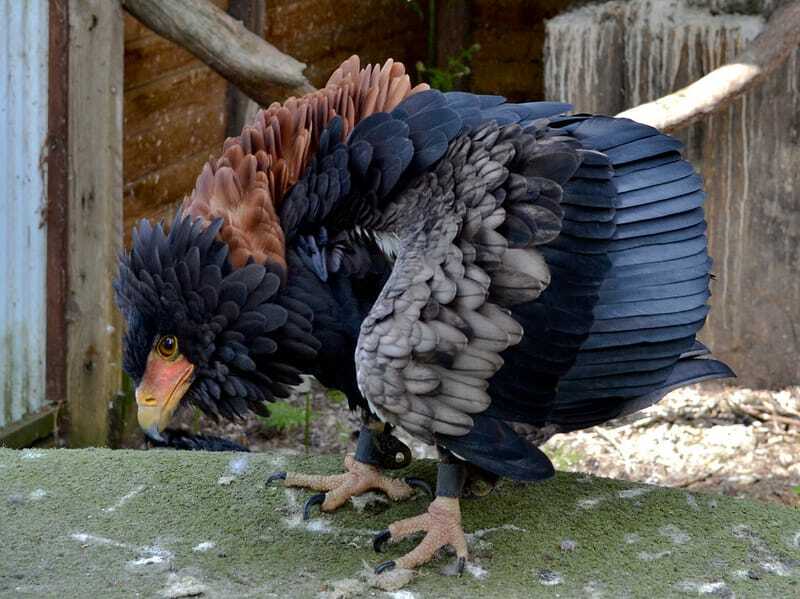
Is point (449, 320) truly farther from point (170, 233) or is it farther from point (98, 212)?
point (98, 212)

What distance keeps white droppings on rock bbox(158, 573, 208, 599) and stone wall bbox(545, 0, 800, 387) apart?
2.84m

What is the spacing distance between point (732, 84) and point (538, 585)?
2.35 meters

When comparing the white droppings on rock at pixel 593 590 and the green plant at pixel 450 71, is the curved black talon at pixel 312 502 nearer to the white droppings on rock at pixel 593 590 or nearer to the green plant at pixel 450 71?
the white droppings on rock at pixel 593 590

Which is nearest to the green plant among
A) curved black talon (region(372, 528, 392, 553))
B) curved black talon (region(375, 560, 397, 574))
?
curved black talon (region(372, 528, 392, 553))

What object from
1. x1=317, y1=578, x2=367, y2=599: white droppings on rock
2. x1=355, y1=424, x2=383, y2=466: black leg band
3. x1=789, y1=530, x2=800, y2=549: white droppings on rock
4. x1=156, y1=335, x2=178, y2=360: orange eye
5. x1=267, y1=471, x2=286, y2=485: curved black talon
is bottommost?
x1=317, y1=578, x2=367, y2=599: white droppings on rock

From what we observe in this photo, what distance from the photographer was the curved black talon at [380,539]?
285cm

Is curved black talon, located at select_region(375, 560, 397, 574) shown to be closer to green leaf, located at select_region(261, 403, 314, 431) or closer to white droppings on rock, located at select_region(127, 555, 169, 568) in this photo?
white droppings on rock, located at select_region(127, 555, 169, 568)

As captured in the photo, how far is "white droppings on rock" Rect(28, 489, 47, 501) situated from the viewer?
315 cm

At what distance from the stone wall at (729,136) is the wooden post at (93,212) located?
1701 mm

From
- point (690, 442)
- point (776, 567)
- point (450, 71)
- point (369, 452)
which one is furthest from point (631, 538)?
point (450, 71)

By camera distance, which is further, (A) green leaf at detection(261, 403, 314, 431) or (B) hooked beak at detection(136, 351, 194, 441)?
(A) green leaf at detection(261, 403, 314, 431)

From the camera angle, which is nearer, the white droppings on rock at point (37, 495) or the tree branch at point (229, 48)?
the white droppings on rock at point (37, 495)

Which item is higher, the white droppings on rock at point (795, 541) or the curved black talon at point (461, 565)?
the white droppings on rock at point (795, 541)

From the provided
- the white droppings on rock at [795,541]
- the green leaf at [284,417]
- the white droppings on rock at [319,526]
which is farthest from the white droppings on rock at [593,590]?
the green leaf at [284,417]
